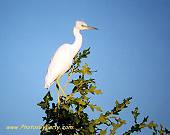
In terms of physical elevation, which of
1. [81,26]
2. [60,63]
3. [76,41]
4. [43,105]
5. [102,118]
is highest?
[81,26]

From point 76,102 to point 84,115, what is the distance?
1.06 ft

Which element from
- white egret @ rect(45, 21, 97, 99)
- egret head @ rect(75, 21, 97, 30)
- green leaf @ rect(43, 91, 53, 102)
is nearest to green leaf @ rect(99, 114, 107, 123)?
green leaf @ rect(43, 91, 53, 102)

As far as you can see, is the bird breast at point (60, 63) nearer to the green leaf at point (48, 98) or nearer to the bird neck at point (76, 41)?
the bird neck at point (76, 41)

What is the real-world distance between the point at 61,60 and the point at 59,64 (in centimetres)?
14

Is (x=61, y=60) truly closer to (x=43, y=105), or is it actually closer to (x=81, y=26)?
(x=81, y=26)

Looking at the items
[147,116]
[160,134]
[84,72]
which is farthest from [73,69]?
[160,134]

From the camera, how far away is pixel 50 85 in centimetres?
712

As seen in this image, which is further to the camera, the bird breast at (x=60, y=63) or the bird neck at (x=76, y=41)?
the bird neck at (x=76, y=41)

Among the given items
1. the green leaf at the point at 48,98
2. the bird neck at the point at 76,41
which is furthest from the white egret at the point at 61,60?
the green leaf at the point at 48,98

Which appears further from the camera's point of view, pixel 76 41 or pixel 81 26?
pixel 81 26

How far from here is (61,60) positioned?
7375 mm

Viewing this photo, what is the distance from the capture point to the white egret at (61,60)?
275 inches

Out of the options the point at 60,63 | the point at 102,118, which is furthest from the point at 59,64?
the point at 102,118

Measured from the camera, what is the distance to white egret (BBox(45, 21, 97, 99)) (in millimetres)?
6995
